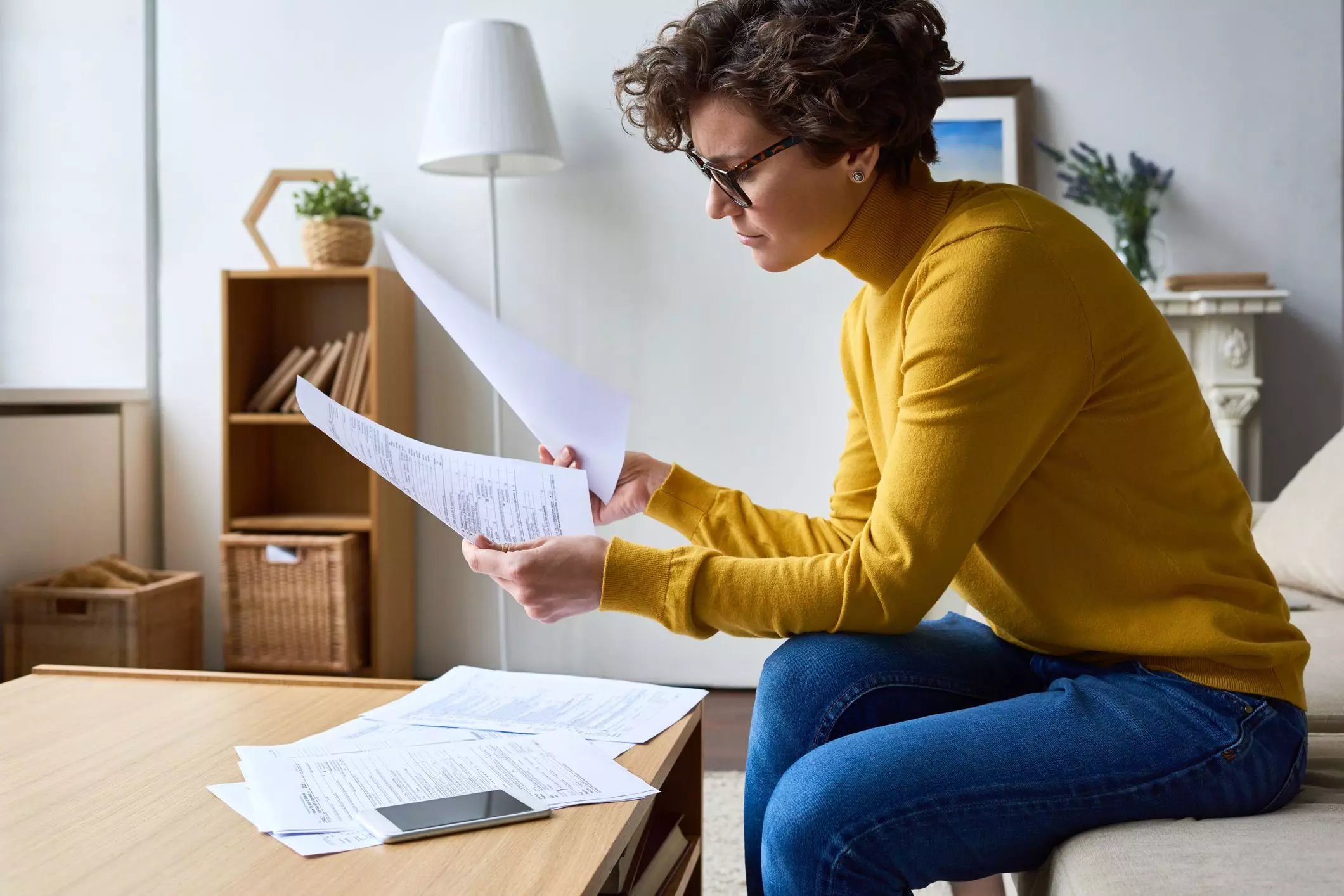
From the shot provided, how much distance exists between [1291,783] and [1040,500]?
31 centimetres

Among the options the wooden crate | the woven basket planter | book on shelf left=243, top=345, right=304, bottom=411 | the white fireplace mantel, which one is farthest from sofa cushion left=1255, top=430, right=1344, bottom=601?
the wooden crate

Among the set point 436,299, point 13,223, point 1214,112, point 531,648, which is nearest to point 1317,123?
point 1214,112

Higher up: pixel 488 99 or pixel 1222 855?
pixel 488 99

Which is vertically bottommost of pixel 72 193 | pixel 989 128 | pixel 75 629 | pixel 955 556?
pixel 75 629

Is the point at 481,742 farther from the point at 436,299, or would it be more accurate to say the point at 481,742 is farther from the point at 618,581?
the point at 436,299

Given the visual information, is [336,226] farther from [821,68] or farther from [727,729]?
[821,68]

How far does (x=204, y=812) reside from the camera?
90cm

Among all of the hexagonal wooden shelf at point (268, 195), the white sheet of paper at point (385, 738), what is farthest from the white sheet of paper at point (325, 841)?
the hexagonal wooden shelf at point (268, 195)

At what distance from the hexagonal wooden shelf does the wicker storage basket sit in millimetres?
703

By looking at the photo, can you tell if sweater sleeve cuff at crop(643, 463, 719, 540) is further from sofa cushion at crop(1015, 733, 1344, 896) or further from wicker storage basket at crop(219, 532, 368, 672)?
wicker storage basket at crop(219, 532, 368, 672)

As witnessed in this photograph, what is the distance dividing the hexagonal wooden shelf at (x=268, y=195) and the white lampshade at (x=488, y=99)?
0.30 meters

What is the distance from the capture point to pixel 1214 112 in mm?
2852

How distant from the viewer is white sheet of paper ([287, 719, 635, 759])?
41.4 inches

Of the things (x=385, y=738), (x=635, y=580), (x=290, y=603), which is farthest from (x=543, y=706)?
(x=290, y=603)
